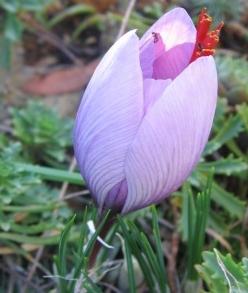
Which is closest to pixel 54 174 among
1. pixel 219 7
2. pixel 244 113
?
pixel 244 113

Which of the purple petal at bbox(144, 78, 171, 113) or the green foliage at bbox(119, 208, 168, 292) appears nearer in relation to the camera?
the purple petal at bbox(144, 78, 171, 113)

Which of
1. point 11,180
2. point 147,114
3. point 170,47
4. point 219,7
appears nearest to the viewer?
point 147,114

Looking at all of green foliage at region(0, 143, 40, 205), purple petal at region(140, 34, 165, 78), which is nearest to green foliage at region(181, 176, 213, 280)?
purple petal at region(140, 34, 165, 78)

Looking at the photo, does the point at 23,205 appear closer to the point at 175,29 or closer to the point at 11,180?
the point at 11,180

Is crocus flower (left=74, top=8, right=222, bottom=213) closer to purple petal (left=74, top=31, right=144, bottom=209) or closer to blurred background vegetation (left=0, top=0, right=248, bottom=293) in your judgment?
purple petal (left=74, top=31, right=144, bottom=209)

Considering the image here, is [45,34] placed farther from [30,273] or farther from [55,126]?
[30,273]

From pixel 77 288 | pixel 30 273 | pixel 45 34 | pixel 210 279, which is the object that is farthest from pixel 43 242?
pixel 45 34

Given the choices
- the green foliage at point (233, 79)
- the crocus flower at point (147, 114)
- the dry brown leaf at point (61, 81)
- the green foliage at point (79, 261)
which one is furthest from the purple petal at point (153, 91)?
the dry brown leaf at point (61, 81)
